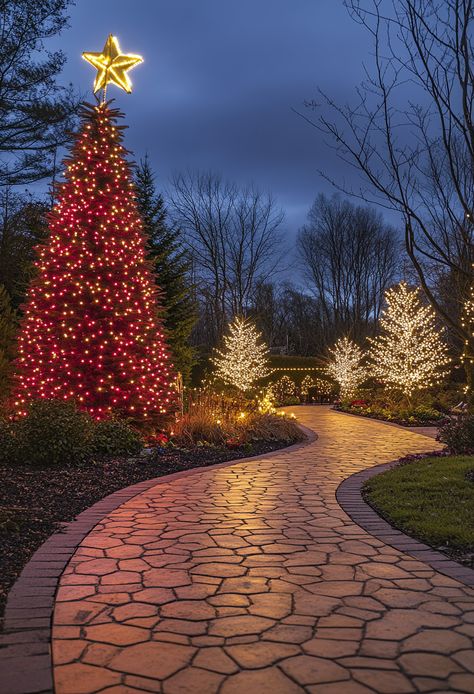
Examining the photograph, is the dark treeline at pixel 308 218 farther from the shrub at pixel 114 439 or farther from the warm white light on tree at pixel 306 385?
the warm white light on tree at pixel 306 385

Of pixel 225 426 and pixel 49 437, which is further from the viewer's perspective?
pixel 225 426

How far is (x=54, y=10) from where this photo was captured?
696 inches

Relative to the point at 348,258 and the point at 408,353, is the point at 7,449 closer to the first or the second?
the point at 408,353

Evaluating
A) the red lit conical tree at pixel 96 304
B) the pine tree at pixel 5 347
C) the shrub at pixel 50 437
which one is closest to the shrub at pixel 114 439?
the shrub at pixel 50 437

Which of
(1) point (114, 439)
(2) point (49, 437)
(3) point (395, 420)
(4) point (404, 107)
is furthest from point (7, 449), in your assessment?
(3) point (395, 420)

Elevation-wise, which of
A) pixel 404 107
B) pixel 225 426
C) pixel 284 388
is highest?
pixel 404 107

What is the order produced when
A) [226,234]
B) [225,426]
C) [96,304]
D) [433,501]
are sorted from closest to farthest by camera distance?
[433,501], [96,304], [225,426], [226,234]

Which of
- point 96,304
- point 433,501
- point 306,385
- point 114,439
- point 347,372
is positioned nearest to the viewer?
point 433,501

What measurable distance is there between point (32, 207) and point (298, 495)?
20.2 meters

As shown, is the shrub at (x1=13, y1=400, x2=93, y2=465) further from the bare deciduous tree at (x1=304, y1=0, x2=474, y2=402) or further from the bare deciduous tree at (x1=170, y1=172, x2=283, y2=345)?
the bare deciduous tree at (x1=170, y1=172, x2=283, y2=345)

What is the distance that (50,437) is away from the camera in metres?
7.96

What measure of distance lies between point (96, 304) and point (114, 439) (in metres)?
2.55

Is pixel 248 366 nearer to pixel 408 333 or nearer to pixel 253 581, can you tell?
pixel 408 333

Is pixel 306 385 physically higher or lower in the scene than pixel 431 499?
higher
